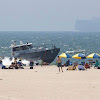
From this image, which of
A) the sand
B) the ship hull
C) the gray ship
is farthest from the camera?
the ship hull

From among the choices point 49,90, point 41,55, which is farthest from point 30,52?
point 49,90

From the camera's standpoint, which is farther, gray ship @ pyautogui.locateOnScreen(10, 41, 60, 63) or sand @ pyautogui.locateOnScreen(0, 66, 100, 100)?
gray ship @ pyautogui.locateOnScreen(10, 41, 60, 63)

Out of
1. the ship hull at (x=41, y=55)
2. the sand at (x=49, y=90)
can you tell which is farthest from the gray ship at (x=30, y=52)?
the sand at (x=49, y=90)

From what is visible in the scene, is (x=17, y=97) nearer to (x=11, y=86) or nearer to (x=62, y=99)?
(x=62, y=99)

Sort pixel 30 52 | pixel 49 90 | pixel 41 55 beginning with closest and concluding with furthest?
pixel 49 90 < pixel 30 52 < pixel 41 55

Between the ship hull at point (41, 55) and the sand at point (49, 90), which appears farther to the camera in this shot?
the ship hull at point (41, 55)

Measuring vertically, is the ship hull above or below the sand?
below

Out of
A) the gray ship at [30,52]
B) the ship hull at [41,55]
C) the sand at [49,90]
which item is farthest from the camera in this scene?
the ship hull at [41,55]

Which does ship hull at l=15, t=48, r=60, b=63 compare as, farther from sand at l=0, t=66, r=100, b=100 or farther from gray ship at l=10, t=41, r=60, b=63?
sand at l=0, t=66, r=100, b=100

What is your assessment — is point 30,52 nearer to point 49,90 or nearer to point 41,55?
point 41,55

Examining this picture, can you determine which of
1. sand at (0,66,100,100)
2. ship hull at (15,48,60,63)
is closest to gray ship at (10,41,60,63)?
ship hull at (15,48,60,63)

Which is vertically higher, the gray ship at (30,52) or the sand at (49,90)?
the sand at (49,90)

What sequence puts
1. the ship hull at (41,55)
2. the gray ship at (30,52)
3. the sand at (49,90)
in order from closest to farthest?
the sand at (49,90) → the gray ship at (30,52) → the ship hull at (41,55)

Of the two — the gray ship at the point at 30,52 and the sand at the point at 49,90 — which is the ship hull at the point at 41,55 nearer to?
the gray ship at the point at 30,52
